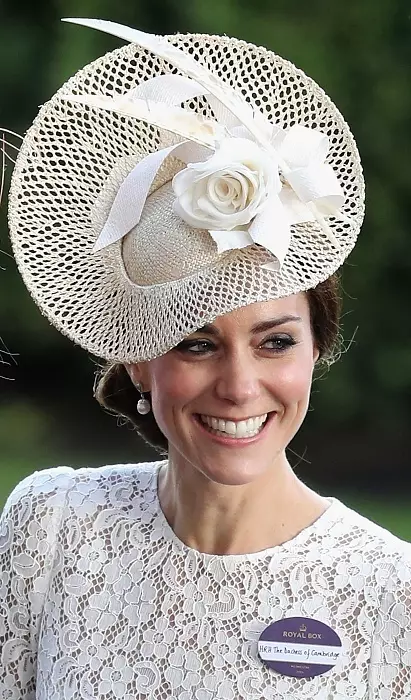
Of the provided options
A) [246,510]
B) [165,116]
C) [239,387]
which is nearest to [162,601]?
[246,510]

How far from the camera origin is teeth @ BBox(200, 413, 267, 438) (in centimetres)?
189

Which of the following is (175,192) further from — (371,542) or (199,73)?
(371,542)

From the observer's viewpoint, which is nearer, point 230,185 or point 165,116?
point 230,185

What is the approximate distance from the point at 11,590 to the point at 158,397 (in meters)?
0.50

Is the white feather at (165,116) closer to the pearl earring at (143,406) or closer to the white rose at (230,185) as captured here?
the white rose at (230,185)

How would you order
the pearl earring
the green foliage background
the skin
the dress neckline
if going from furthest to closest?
the green foliage background < the pearl earring < the dress neckline < the skin

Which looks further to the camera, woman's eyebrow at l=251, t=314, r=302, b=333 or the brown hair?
the brown hair

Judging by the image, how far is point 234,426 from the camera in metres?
1.89

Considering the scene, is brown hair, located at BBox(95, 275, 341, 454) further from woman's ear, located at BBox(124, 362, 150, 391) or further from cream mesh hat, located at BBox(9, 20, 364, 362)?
cream mesh hat, located at BBox(9, 20, 364, 362)

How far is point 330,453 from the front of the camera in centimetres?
698

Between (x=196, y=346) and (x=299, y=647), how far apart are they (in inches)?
21.1

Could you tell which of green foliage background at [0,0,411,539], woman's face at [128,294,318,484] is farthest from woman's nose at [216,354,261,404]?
green foliage background at [0,0,411,539]

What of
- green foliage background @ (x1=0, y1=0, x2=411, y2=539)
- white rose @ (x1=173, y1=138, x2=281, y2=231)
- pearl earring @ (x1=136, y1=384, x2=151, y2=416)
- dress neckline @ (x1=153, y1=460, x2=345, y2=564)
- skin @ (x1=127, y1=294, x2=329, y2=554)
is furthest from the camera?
green foliage background @ (x1=0, y1=0, x2=411, y2=539)

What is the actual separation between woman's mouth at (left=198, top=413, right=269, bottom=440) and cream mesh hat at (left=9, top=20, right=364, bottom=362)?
0.15 m
